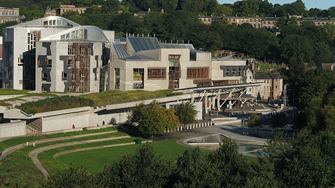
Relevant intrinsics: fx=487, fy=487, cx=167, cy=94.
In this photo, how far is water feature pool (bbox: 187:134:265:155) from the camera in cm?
7262

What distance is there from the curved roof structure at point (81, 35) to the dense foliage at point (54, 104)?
1332 inches

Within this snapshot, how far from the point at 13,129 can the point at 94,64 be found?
40.4 metres

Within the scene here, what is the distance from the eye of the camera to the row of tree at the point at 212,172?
41281 millimetres

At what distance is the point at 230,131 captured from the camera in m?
88.9

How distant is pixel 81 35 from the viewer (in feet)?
379

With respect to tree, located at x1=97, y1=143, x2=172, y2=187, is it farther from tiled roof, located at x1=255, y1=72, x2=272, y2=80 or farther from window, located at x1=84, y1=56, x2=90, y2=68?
tiled roof, located at x1=255, y1=72, x2=272, y2=80

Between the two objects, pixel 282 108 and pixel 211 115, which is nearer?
pixel 211 115

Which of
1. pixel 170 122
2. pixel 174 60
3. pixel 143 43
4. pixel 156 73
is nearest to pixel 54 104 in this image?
pixel 170 122

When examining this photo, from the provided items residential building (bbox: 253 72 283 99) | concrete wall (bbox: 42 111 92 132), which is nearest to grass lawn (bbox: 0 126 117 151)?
concrete wall (bbox: 42 111 92 132)

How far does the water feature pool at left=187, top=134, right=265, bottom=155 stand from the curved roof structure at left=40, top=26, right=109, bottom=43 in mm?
44647

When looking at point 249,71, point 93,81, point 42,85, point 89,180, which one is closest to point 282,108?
point 249,71

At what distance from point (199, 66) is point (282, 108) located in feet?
95.7

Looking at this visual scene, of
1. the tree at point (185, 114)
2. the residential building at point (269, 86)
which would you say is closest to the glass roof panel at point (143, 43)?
the tree at point (185, 114)

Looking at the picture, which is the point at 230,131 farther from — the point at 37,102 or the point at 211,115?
the point at 37,102
